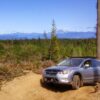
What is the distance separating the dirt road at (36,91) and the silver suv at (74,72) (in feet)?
1.99

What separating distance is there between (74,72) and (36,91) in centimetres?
265

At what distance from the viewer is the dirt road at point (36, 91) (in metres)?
20.1

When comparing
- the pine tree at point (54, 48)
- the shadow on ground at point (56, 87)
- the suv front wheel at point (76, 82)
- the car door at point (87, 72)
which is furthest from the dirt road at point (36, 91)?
the pine tree at point (54, 48)

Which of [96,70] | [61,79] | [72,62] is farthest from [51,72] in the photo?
[96,70]

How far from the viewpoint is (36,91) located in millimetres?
22062

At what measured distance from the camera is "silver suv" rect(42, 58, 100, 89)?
828 inches

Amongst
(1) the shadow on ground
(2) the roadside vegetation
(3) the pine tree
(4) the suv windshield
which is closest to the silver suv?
(4) the suv windshield

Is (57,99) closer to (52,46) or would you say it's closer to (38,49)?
(52,46)

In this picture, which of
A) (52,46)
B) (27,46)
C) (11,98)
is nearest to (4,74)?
(11,98)

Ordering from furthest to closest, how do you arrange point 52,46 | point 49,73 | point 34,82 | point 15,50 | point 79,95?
point 15,50 < point 52,46 < point 34,82 < point 49,73 < point 79,95

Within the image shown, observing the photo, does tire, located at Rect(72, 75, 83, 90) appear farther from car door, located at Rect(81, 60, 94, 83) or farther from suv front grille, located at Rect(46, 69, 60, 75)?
suv front grille, located at Rect(46, 69, 60, 75)

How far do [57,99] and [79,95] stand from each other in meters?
1.36

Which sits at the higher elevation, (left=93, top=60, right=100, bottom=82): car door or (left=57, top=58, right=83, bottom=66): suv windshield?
(left=57, top=58, right=83, bottom=66): suv windshield

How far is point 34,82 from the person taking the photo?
2312 centimetres
